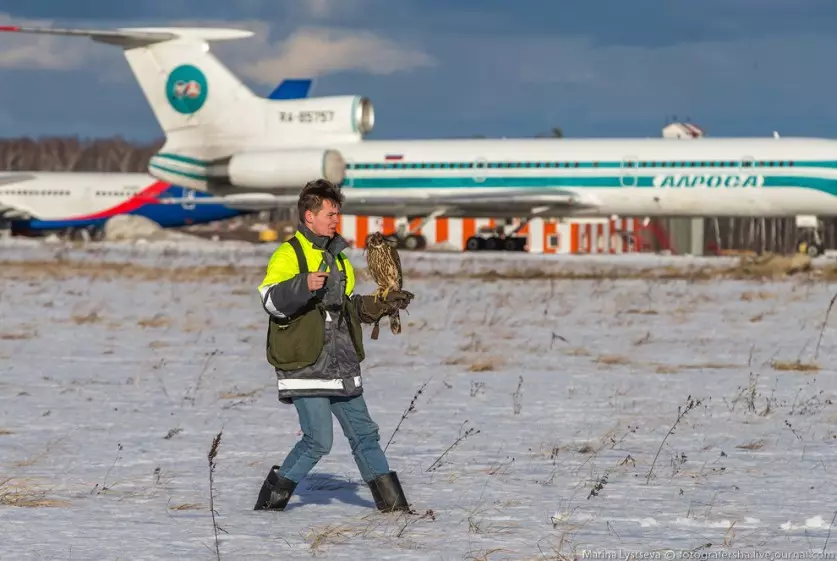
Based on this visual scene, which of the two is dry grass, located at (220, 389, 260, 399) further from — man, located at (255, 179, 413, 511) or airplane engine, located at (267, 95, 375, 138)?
airplane engine, located at (267, 95, 375, 138)

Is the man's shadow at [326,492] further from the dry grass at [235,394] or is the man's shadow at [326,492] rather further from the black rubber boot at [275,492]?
the dry grass at [235,394]

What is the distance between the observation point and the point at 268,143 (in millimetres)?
46375

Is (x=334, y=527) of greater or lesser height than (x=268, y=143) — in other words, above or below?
below

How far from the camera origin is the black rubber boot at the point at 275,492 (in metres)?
7.36


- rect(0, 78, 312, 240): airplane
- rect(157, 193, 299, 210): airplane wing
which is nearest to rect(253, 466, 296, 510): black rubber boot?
rect(157, 193, 299, 210): airplane wing

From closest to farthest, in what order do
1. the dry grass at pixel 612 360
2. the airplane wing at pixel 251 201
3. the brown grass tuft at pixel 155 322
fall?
the dry grass at pixel 612 360, the brown grass tuft at pixel 155 322, the airplane wing at pixel 251 201

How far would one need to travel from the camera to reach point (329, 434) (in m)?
7.23

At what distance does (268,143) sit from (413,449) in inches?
1476

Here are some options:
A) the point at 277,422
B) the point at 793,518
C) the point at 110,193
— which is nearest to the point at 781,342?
the point at 277,422

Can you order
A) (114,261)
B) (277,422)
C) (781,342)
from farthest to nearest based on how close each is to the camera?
1. (114,261)
2. (781,342)
3. (277,422)

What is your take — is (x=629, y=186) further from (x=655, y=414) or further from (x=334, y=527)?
(x=334, y=527)

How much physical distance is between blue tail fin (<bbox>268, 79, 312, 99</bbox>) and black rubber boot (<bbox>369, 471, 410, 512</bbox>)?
4674 centimetres

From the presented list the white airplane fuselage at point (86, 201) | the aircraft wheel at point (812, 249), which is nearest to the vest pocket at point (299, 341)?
the aircraft wheel at point (812, 249)

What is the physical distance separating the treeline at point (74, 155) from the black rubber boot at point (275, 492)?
145 meters
